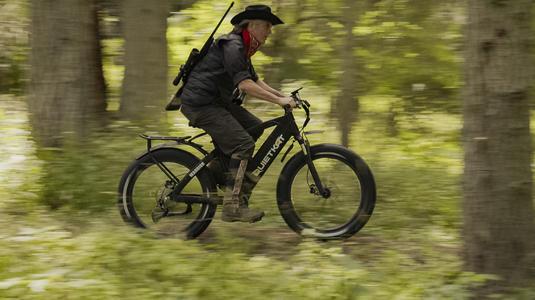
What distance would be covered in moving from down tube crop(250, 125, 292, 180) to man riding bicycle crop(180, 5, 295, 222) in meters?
0.12

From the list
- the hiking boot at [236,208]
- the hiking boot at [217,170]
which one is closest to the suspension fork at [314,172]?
the hiking boot at [236,208]

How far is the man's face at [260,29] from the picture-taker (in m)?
7.15

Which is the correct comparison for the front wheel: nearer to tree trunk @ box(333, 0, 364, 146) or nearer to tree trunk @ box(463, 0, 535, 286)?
tree trunk @ box(463, 0, 535, 286)

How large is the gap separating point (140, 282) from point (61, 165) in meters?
2.87

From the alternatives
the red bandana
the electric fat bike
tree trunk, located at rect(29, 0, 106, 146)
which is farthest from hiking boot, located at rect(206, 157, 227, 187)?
tree trunk, located at rect(29, 0, 106, 146)

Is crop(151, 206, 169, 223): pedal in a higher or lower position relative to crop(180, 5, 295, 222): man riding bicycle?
lower

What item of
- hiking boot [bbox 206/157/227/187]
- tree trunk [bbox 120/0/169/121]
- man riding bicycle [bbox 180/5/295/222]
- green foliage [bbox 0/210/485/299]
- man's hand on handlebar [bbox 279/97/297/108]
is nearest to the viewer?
green foliage [bbox 0/210/485/299]

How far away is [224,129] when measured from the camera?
722 cm

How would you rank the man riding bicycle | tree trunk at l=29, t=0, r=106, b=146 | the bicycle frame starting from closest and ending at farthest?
1. the man riding bicycle
2. the bicycle frame
3. tree trunk at l=29, t=0, r=106, b=146

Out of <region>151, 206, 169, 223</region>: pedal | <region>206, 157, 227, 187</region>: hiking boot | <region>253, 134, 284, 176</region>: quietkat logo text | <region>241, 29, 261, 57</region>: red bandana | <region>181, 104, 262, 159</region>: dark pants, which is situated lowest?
<region>151, 206, 169, 223</region>: pedal

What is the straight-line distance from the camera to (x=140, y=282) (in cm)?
608

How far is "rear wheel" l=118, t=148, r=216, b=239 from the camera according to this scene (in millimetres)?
7516

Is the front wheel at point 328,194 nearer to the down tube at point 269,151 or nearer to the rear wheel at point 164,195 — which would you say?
the down tube at point 269,151

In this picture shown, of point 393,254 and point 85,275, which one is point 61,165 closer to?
point 85,275
